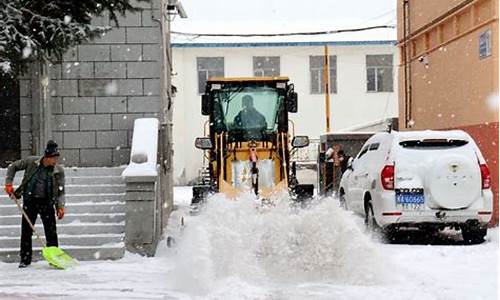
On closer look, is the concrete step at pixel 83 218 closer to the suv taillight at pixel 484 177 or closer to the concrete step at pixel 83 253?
the concrete step at pixel 83 253

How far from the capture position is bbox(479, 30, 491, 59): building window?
49.6 feet

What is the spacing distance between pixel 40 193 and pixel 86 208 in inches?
83.8

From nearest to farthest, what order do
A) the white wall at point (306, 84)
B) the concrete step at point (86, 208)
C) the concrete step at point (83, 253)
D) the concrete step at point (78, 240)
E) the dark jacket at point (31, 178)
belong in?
1. the dark jacket at point (31, 178)
2. the concrete step at point (83, 253)
3. the concrete step at point (78, 240)
4. the concrete step at point (86, 208)
5. the white wall at point (306, 84)

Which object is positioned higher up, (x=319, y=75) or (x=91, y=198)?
(x=319, y=75)

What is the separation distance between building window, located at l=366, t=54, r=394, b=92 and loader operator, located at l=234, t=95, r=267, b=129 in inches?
1015

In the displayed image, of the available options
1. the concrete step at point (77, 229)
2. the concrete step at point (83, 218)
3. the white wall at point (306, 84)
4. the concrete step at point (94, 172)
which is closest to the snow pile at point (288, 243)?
the concrete step at point (77, 229)

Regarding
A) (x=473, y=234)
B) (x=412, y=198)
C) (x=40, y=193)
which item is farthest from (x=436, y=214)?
(x=40, y=193)

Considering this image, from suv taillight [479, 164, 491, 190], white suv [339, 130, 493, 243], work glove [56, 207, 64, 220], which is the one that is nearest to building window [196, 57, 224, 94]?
white suv [339, 130, 493, 243]

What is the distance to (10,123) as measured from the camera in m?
16.3

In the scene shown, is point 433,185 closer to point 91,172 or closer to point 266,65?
point 91,172

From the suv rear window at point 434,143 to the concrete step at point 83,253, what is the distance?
15.4 feet

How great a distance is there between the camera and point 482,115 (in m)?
15.6

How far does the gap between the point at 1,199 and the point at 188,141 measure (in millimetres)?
25441

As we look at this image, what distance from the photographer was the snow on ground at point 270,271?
8367 mm
